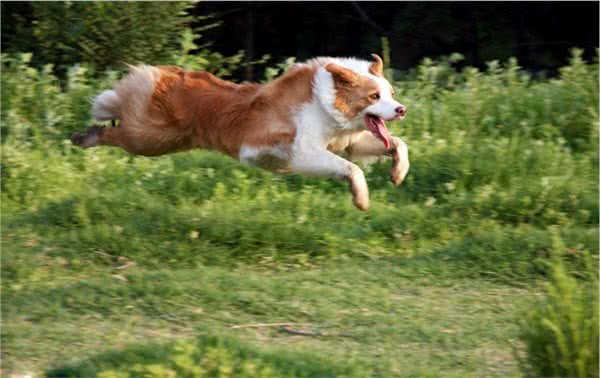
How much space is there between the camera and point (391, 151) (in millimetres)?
7586

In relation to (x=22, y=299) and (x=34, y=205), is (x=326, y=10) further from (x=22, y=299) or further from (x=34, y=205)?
(x=22, y=299)

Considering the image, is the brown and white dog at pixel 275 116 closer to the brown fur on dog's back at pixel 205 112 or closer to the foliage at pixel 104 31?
the brown fur on dog's back at pixel 205 112

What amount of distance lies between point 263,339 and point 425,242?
2172mm

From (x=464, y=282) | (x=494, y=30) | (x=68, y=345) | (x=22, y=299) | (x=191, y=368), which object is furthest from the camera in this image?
(x=494, y=30)

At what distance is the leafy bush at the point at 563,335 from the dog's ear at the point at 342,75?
2.40 m

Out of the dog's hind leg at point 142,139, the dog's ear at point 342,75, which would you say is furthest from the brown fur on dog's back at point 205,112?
the dog's ear at point 342,75

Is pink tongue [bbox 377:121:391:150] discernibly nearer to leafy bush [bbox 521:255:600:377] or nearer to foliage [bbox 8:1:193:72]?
leafy bush [bbox 521:255:600:377]

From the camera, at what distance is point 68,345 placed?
594 centimetres

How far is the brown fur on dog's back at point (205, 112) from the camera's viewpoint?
7.32 meters

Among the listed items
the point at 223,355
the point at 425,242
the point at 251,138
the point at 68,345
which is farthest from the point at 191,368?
the point at 425,242

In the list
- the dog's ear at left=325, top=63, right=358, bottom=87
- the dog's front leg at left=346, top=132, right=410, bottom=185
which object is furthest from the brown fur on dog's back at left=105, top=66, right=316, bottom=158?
the dog's front leg at left=346, top=132, right=410, bottom=185

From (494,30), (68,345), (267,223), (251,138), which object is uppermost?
(494,30)

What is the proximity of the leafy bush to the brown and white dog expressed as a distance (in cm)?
219

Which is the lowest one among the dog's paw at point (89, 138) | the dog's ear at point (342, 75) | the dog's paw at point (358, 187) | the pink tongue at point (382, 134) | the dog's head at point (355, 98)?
the dog's paw at point (358, 187)
